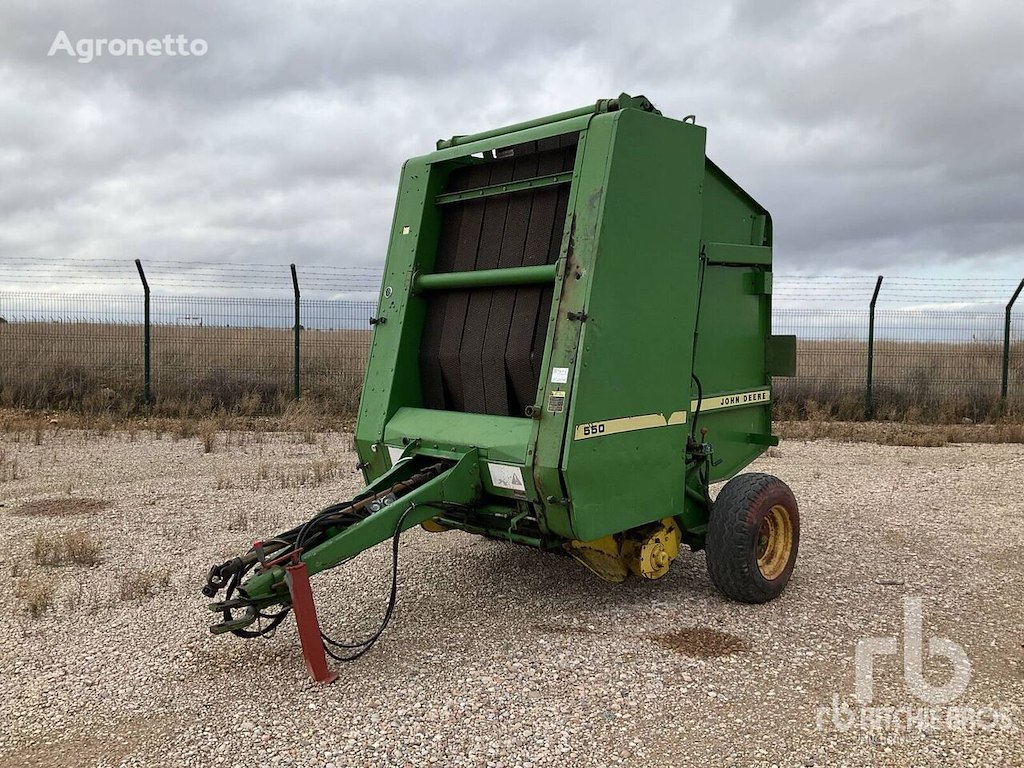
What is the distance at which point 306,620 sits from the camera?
3.67m

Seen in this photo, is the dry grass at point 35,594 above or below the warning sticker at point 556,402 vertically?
below

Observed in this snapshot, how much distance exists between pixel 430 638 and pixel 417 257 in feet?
7.69

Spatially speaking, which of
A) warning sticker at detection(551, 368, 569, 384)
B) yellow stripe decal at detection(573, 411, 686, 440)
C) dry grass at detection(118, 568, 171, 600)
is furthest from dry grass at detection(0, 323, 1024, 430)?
warning sticker at detection(551, 368, 569, 384)

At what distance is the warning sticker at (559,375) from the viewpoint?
4.21m

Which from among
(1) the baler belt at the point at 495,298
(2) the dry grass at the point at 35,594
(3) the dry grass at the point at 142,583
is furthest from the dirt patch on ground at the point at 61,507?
(1) the baler belt at the point at 495,298

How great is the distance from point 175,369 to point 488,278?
35.0 ft

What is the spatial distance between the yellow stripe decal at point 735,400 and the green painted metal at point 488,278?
4.14ft

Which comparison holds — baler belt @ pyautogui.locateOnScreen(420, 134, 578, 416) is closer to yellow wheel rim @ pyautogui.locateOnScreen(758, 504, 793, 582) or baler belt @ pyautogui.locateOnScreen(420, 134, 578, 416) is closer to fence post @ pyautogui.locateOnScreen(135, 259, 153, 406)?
yellow wheel rim @ pyautogui.locateOnScreen(758, 504, 793, 582)

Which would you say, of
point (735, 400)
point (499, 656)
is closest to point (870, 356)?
point (735, 400)

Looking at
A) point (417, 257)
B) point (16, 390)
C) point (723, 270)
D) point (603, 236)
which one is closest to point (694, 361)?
point (723, 270)

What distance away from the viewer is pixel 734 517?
473 centimetres

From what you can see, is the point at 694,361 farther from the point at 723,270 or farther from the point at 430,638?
the point at 430,638

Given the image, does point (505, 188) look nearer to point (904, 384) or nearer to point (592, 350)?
point (592, 350)

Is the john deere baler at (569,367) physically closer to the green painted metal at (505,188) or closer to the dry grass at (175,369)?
the green painted metal at (505,188)
